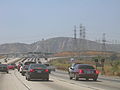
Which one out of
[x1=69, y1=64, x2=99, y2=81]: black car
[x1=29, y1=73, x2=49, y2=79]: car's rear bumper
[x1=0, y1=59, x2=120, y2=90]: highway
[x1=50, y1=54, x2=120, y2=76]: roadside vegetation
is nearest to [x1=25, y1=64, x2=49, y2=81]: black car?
[x1=29, y1=73, x2=49, y2=79]: car's rear bumper

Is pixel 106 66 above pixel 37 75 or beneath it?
above

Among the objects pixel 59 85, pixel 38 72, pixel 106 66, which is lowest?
pixel 59 85

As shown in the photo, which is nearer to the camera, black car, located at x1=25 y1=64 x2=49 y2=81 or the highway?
the highway

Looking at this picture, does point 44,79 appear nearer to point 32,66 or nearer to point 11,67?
point 32,66

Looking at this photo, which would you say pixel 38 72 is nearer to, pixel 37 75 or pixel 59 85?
pixel 37 75

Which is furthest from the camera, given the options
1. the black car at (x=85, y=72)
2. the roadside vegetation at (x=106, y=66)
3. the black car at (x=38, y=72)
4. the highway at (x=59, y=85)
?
the roadside vegetation at (x=106, y=66)

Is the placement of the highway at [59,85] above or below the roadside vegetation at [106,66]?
below

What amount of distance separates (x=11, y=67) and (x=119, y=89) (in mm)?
61265

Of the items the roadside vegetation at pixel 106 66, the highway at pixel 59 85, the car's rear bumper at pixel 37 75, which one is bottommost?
the highway at pixel 59 85

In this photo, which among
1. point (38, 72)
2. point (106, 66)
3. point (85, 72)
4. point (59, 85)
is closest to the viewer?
point (59, 85)

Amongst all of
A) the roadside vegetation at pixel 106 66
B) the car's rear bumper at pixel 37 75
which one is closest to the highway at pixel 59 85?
the car's rear bumper at pixel 37 75

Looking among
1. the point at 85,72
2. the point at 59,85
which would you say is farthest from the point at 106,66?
the point at 59,85

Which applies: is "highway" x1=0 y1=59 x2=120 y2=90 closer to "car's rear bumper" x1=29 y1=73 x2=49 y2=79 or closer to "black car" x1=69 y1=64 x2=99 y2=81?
"car's rear bumper" x1=29 y1=73 x2=49 y2=79

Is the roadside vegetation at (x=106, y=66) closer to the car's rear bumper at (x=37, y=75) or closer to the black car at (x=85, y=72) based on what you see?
the black car at (x=85, y=72)
